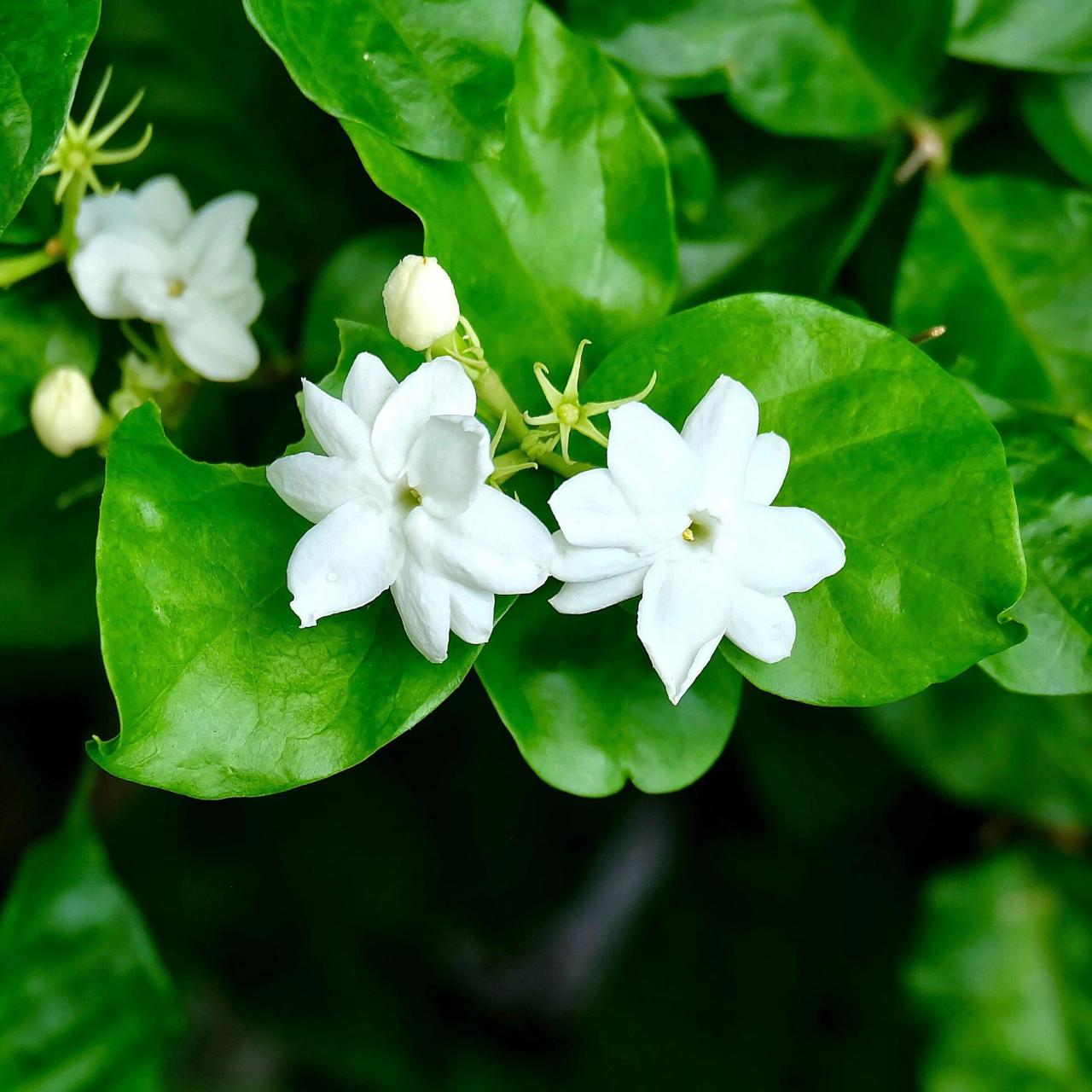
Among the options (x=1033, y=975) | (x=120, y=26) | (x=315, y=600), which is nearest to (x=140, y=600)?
(x=315, y=600)

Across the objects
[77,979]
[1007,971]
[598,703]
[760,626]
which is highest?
[760,626]

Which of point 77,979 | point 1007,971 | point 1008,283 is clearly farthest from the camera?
point 1007,971

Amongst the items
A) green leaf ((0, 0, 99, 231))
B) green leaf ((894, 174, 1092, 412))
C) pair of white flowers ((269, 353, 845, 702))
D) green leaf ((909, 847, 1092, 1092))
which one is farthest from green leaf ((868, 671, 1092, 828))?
green leaf ((0, 0, 99, 231))

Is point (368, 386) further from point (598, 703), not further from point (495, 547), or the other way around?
point (598, 703)

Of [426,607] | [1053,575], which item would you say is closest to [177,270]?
[426,607]

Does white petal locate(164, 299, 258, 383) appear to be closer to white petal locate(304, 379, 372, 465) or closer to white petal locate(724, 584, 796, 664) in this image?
white petal locate(304, 379, 372, 465)

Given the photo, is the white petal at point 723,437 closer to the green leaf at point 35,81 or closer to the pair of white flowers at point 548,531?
the pair of white flowers at point 548,531

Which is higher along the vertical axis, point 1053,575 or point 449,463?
point 449,463
